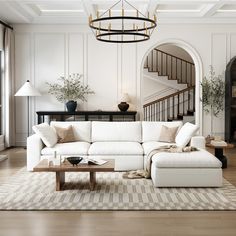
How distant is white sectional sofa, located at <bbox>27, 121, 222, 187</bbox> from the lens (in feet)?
17.3

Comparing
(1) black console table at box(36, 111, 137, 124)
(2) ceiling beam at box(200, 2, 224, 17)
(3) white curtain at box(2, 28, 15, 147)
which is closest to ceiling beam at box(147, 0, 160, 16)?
(2) ceiling beam at box(200, 2, 224, 17)

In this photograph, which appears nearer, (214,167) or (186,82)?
(214,167)

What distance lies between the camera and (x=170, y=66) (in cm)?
1324

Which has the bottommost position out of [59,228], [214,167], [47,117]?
[59,228]

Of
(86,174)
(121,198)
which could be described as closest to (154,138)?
(86,174)

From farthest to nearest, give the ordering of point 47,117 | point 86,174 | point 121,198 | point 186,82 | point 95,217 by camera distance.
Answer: point 186,82 < point 47,117 < point 86,174 < point 121,198 < point 95,217

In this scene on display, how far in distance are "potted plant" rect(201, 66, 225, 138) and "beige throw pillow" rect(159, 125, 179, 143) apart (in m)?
2.88

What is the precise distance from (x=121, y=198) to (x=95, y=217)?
744mm

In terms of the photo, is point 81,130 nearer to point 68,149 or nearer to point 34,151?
point 68,149

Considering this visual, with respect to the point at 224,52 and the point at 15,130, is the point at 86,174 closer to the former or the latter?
the point at 15,130

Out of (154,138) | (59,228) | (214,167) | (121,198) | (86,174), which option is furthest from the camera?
(154,138)

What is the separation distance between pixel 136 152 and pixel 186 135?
33.0 inches

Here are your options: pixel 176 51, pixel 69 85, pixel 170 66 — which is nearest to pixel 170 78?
pixel 170 66

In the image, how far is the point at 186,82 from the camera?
42.9 feet
